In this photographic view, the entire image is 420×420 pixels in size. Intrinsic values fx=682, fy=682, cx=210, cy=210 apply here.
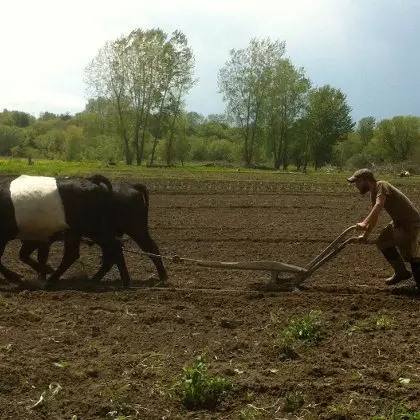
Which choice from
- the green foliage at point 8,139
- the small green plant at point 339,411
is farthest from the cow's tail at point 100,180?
the green foliage at point 8,139

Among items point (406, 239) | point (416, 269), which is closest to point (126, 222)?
point (406, 239)

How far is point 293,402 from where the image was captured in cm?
576

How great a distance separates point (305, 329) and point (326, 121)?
236 feet

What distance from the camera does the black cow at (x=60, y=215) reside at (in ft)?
36.5

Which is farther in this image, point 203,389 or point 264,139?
point 264,139

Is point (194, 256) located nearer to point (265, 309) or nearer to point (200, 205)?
point (265, 309)

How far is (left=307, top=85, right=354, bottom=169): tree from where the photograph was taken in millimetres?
76812

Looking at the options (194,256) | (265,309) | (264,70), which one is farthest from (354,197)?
(264,70)

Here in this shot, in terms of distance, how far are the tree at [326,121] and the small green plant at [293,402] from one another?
7181 centimetres

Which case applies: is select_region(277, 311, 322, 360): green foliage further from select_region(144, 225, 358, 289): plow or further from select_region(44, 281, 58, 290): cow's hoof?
select_region(44, 281, 58, 290): cow's hoof

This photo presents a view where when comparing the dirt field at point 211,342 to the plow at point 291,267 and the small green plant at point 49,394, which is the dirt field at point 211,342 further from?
the plow at point 291,267

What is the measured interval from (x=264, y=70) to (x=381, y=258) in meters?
60.5

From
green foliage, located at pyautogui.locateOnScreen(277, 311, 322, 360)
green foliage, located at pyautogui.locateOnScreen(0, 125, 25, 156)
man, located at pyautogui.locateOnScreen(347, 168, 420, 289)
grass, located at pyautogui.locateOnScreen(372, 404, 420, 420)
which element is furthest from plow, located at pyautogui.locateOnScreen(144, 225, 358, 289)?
green foliage, located at pyautogui.locateOnScreen(0, 125, 25, 156)

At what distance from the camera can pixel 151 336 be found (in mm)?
7883
